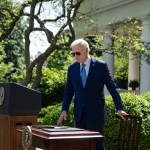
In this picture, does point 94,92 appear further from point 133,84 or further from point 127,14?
point 133,84

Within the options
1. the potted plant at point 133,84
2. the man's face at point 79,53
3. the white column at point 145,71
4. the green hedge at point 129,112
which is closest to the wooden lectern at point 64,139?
the man's face at point 79,53

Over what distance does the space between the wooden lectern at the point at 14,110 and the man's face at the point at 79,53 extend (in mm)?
603

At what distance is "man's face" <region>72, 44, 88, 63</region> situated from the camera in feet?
16.8

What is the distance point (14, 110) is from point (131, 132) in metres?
1.24

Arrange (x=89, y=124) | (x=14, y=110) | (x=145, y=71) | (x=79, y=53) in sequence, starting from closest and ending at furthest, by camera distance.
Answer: (x=14, y=110), (x=79, y=53), (x=89, y=124), (x=145, y=71)

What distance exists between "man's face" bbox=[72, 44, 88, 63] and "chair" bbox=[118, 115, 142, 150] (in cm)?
90

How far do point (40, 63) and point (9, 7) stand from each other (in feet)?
6.10

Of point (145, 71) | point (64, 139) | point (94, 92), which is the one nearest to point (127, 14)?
point (145, 71)

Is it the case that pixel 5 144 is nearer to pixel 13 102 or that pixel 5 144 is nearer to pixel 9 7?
pixel 13 102

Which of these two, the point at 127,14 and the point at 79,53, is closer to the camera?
the point at 79,53

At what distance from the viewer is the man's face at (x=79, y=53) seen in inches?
201

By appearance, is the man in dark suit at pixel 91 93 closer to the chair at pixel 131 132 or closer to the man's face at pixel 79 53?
the man's face at pixel 79 53

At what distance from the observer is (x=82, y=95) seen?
5.38 meters

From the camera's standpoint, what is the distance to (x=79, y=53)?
5148 millimetres
